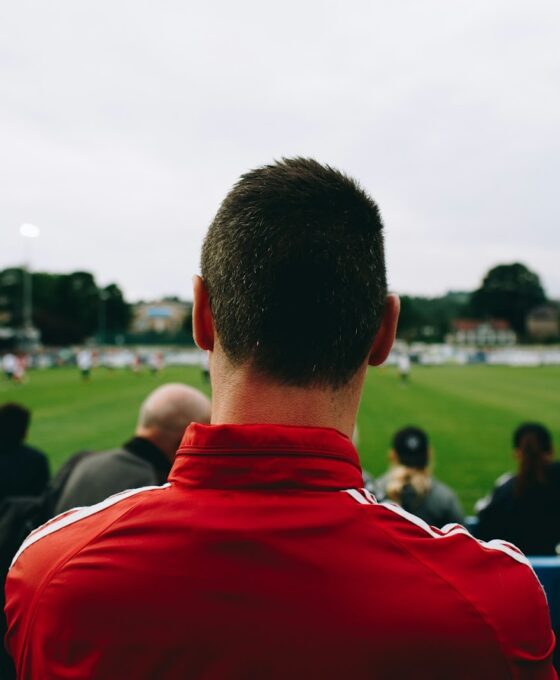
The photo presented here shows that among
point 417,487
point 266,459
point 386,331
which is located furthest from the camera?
point 417,487

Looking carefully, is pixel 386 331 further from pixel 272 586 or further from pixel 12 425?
pixel 12 425

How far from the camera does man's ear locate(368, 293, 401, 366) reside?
140 centimetres

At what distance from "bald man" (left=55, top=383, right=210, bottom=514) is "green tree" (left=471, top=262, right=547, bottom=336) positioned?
408 ft

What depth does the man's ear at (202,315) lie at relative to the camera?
142cm

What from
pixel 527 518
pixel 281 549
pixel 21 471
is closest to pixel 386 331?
pixel 281 549

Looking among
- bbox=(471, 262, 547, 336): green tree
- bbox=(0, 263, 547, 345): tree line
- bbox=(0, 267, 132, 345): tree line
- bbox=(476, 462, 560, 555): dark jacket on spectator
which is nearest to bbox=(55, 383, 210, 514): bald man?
bbox=(476, 462, 560, 555): dark jacket on spectator

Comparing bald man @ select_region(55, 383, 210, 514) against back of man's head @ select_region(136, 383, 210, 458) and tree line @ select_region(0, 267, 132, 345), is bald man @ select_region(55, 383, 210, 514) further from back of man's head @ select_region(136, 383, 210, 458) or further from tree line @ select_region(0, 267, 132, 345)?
tree line @ select_region(0, 267, 132, 345)

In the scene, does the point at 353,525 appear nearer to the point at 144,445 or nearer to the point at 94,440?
the point at 144,445

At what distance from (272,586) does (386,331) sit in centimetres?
63

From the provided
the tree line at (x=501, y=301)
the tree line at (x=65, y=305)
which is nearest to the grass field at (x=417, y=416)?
the tree line at (x=65, y=305)

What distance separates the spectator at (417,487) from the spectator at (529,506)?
0.99 feet

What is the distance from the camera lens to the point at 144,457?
4051 mm

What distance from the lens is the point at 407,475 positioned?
222 inches

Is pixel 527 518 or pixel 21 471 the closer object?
pixel 527 518
